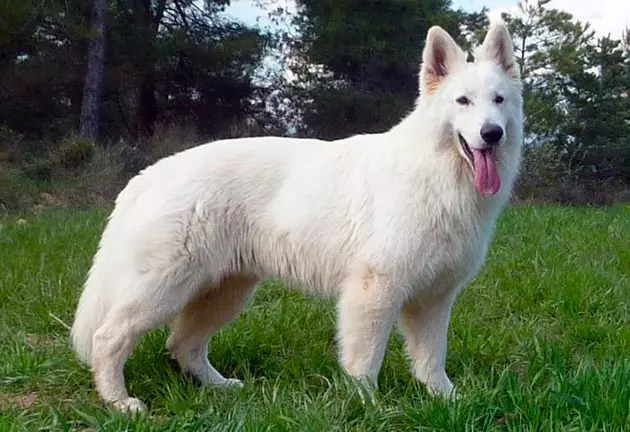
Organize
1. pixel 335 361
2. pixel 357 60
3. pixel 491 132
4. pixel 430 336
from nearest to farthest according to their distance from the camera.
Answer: pixel 491 132 → pixel 430 336 → pixel 335 361 → pixel 357 60

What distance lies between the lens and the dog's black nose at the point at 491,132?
10.0 ft

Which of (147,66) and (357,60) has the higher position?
(357,60)

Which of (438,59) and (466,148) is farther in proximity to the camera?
(438,59)

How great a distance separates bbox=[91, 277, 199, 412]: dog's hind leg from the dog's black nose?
145 cm

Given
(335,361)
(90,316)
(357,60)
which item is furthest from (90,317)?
(357,60)

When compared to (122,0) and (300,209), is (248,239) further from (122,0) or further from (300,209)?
(122,0)

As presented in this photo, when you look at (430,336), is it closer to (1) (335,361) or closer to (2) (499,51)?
(1) (335,361)

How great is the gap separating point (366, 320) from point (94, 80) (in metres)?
12.7

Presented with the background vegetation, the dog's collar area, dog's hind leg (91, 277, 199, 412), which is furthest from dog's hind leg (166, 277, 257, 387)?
the background vegetation

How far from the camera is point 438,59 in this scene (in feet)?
11.2

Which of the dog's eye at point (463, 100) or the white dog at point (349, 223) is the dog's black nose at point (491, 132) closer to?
the white dog at point (349, 223)

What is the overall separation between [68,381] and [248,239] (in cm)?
105

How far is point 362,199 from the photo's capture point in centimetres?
336

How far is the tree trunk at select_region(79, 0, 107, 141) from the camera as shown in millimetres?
14148
